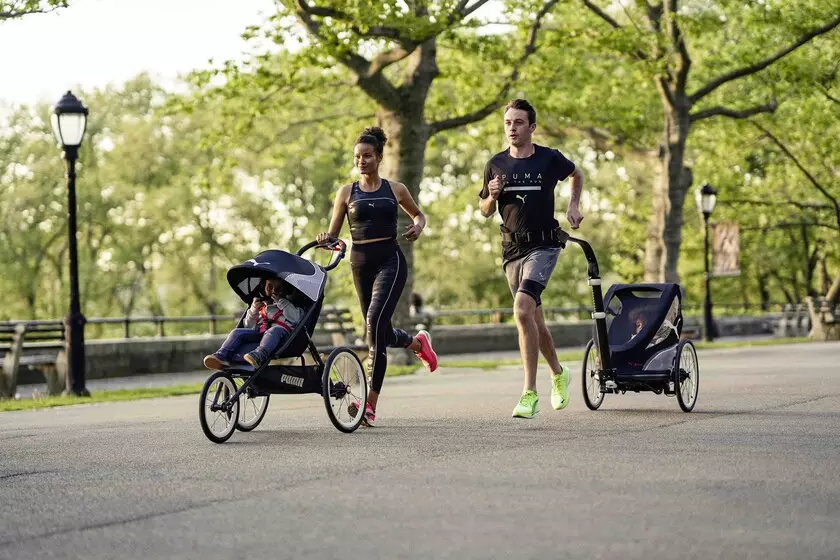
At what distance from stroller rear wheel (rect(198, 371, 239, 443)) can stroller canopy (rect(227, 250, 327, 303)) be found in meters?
0.62

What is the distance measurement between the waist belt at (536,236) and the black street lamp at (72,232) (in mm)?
7840

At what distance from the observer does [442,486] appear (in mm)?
6980

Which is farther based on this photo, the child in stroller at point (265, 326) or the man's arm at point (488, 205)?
the man's arm at point (488, 205)

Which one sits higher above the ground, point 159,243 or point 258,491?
point 159,243

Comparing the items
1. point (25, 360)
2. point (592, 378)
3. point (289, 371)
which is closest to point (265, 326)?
point (289, 371)

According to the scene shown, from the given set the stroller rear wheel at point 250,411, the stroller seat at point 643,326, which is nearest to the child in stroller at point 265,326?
the stroller rear wheel at point 250,411

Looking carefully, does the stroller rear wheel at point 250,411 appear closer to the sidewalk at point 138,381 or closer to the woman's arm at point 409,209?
the woman's arm at point 409,209

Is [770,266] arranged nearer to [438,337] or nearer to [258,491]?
[438,337]

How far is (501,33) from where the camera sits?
28.1m

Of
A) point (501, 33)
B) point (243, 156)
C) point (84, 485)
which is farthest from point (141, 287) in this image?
point (84, 485)

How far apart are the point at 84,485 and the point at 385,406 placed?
5.66m

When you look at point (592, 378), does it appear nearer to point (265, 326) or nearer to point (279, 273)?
point (265, 326)

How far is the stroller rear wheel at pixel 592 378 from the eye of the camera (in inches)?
436

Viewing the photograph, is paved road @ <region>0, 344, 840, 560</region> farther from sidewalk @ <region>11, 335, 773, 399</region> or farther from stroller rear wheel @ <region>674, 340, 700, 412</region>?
sidewalk @ <region>11, 335, 773, 399</region>
